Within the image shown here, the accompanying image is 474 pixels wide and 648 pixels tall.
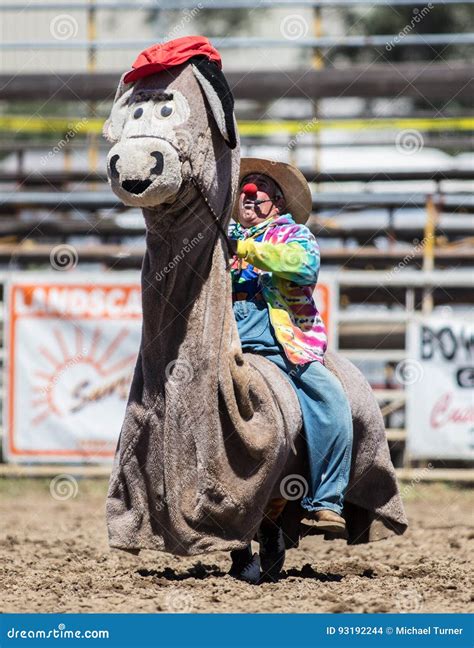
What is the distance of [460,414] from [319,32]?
14.0 ft

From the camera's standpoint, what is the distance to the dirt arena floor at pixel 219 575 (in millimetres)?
4824

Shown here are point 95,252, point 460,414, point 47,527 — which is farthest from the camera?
point 95,252

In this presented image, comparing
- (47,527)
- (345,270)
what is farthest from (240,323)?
(345,270)

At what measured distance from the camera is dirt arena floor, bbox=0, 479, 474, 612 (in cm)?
482

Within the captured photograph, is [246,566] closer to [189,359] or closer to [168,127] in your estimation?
[189,359]

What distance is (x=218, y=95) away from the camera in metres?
4.66

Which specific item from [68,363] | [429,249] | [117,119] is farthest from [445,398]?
[117,119]

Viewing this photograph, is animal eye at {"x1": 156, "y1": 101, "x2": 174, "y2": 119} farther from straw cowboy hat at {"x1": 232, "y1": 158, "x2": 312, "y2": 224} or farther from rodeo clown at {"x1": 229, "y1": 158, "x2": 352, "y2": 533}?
straw cowboy hat at {"x1": 232, "y1": 158, "x2": 312, "y2": 224}

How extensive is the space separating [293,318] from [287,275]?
0.32 metres

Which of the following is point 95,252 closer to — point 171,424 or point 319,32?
point 319,32

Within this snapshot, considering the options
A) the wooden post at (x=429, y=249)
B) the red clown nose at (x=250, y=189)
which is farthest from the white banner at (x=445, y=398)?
the red clown nose at (x=250, y=189)

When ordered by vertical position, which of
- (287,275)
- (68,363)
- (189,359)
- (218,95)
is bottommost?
(68,363)

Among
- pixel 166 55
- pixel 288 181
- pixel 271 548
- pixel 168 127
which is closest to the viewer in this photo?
pixel 168 127

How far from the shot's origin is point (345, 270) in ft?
37.6
